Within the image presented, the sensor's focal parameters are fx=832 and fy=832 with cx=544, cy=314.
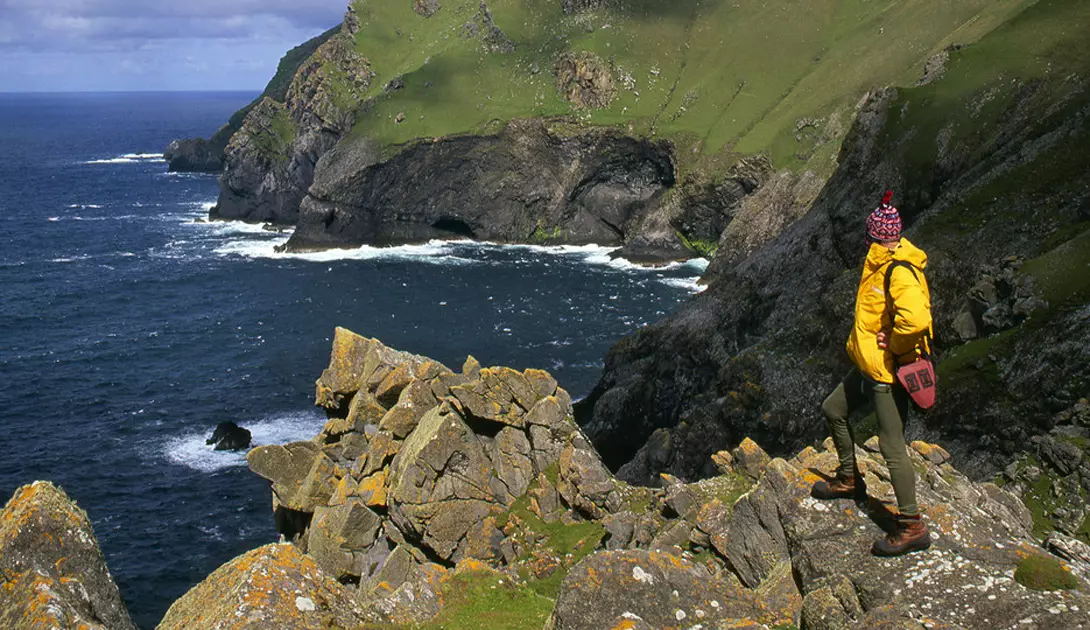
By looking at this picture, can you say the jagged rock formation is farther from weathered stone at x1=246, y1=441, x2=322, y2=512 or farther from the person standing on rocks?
the person standing on rocks

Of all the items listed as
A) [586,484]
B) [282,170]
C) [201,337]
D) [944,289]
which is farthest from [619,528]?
[282,170]

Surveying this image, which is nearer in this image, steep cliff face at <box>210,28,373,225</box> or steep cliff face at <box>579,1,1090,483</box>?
steep cliff face at <box>579,1,1090,483</box>

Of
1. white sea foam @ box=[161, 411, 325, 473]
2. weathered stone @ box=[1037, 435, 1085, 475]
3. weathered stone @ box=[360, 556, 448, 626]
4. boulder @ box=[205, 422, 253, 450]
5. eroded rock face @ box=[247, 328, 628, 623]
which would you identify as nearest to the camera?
weathered stone @ box=[360, 556, 448, 626]

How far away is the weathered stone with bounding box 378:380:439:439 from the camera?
4144cm

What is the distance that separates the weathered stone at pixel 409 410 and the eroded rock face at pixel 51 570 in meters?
26.1

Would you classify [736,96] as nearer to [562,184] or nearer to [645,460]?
[562,184]

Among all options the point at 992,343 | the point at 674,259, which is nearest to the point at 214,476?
the point at 992,343

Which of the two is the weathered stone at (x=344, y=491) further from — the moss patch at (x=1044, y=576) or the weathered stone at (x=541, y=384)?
the moss patch at (x=1044, y=576)

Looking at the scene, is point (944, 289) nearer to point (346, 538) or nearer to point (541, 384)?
point (541, 384)

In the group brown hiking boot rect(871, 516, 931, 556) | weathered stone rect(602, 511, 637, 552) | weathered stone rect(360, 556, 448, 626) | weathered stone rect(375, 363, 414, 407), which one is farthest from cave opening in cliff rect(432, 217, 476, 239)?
brown hiking boot rect(871, 516, 931, 556)

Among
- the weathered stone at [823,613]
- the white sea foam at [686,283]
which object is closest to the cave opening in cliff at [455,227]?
the white sea foam at [686,283]

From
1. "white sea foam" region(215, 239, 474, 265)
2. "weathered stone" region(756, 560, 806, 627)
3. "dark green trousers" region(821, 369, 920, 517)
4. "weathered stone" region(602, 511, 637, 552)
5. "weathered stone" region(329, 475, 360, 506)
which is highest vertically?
"dark green trousers" region(821, 369, 920, 517)

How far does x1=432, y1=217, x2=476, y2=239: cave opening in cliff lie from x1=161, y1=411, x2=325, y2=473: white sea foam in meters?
94.9

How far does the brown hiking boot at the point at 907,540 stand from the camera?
45.1 feet
